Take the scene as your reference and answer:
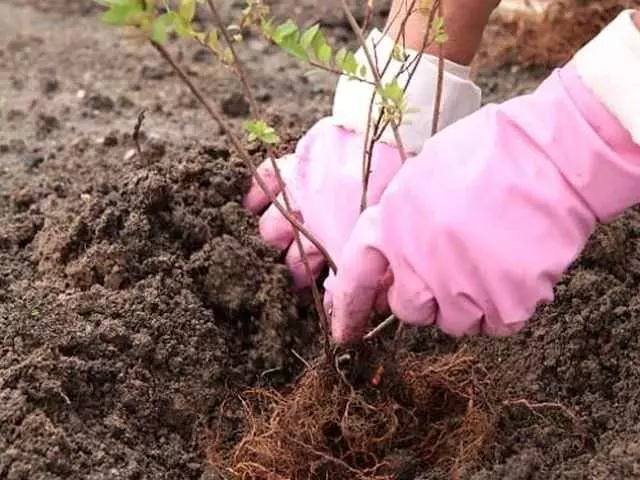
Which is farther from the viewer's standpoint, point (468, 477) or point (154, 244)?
point (154, 244)

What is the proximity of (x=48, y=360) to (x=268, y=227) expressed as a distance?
0.31 m

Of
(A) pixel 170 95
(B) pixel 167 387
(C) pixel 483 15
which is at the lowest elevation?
(A) pixel 170 95

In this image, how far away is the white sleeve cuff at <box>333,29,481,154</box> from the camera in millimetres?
1320

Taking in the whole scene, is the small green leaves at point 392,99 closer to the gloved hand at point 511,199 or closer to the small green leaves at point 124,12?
the gloved hand at point 511,199

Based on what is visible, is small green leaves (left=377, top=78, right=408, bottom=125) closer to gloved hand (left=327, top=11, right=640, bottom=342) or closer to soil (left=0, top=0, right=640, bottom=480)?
gloved hand (left=327, top=11, right=640, bottom=342)

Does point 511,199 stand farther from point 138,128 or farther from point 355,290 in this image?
point 138,128

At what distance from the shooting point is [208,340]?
129 centimetres

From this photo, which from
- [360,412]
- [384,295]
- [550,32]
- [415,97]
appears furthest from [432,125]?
[550,32]

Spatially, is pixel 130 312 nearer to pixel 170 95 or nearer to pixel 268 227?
pixel 268 227

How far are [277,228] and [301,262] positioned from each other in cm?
5

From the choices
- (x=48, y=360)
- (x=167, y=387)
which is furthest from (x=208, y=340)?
(x=48, y=360)

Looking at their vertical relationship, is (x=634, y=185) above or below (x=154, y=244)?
above

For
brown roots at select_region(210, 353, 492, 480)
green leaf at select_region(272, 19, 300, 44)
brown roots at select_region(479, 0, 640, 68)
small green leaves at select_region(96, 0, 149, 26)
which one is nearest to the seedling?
brown roots at select_region(210, 353, 492, 480)

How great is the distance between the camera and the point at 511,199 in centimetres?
109
